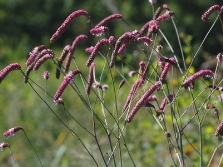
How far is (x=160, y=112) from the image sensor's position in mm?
2859

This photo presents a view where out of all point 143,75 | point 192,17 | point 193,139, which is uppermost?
point 192,17

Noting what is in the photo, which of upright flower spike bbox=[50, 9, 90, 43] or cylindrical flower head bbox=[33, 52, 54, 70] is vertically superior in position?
upright flower spike bbox=[50, 9, 90, 43]

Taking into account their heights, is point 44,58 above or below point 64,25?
below

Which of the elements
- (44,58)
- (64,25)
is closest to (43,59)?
(44,58)

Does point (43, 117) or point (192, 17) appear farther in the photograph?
point (192, 17)

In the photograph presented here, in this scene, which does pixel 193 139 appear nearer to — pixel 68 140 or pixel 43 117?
pixel 68 140

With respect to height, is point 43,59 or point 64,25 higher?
point 64,25

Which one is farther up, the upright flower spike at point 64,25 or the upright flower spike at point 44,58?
the upright flower spike at point 64,25

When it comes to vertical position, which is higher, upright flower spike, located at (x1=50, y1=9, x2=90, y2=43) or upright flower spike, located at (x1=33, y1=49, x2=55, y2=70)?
upright flower spike, located at (x1=50, y1=9, x2=90, y2=43)

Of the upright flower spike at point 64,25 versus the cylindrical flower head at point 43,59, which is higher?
the upright flower spike at point 64,25

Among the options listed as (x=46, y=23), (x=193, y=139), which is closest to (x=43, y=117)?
(x=193, y=139)

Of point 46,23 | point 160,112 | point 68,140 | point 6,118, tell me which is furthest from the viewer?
point 46,23

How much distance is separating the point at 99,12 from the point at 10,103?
18011mm

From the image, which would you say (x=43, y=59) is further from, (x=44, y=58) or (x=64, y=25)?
(x=64, y=25)
